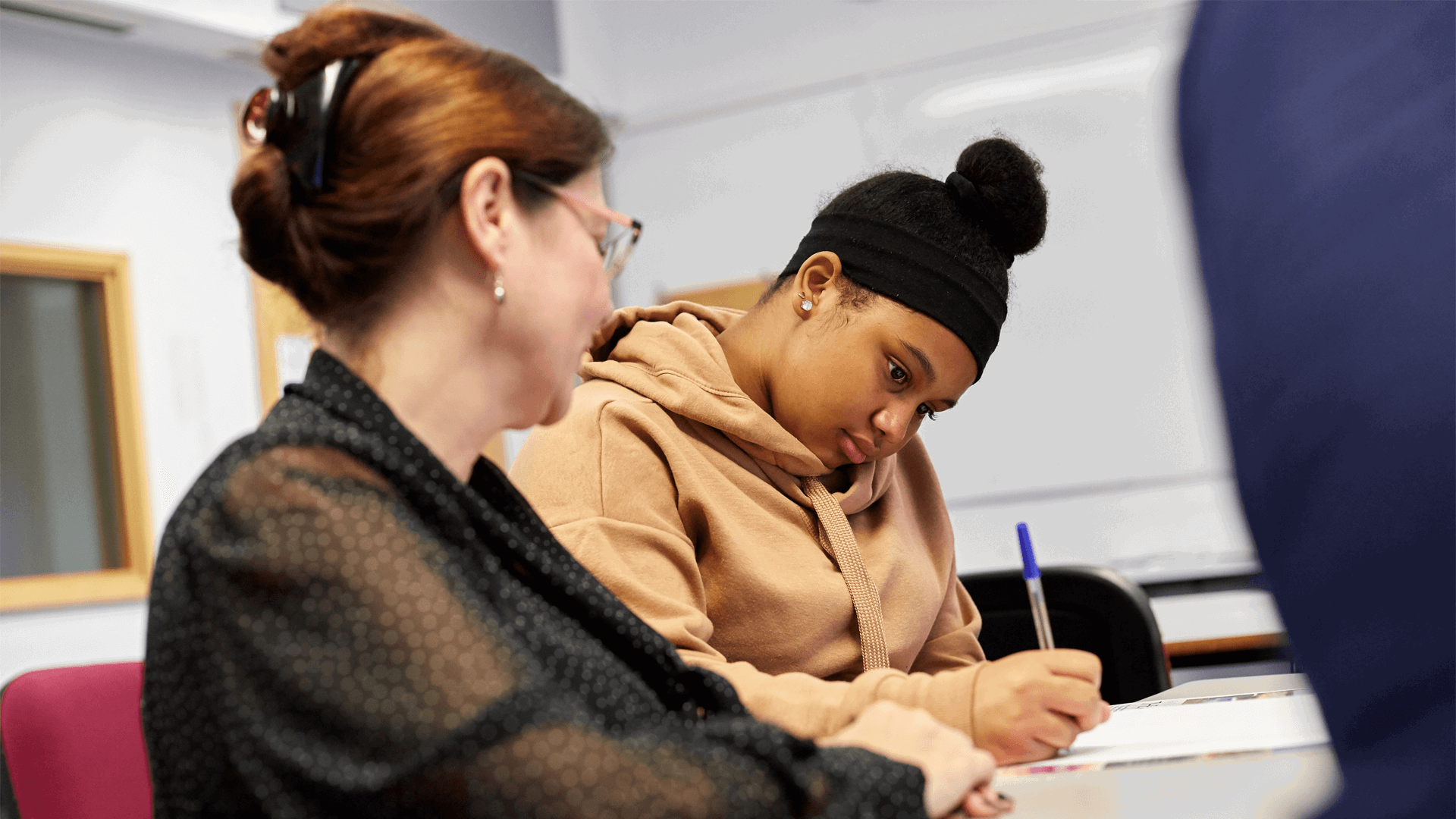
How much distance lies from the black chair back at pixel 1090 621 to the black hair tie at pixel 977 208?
589mm

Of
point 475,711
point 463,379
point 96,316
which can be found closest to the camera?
point 475,711

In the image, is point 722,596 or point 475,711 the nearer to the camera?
point 475,711

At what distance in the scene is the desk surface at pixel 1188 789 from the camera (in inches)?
30.5

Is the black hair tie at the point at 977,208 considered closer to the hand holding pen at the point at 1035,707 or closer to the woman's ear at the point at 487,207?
→ the hand holding pen at the point at 1035,707

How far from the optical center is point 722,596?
4.49ft

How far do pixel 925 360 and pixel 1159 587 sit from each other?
67.8 inches

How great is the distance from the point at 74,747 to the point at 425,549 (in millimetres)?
660

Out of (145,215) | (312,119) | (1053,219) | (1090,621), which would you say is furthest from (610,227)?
(145,215)

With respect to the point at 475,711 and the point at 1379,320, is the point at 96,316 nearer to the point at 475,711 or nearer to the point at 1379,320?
the point at 475,711

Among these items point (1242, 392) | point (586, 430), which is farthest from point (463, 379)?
point (1242, 392)

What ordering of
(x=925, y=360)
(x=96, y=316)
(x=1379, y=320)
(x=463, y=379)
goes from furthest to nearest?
1. (x=96, y=316)
2. (x=925, y=360)
3. (x=463, y=379)
4. (x=1379, y=320)

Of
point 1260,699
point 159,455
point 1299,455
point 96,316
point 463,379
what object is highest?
point 96,316

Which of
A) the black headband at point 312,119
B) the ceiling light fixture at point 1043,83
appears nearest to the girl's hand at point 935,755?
the black headband at point 312,119

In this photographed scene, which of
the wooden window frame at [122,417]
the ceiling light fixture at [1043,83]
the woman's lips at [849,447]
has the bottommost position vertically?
the woman's lips at [849,447]
